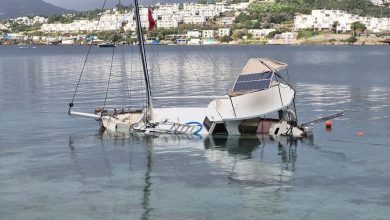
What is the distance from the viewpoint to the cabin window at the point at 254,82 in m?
52.6

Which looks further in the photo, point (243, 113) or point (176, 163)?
point (243, 113)

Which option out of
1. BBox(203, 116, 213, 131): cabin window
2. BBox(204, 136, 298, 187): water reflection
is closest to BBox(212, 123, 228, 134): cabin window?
BBox(203, 116, 213, 131): cabin window

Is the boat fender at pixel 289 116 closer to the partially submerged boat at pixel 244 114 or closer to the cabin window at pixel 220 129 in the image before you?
the partially submerged boat at pixel 244 114

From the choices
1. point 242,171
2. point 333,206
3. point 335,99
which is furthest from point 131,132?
point 335,99

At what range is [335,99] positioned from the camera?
261 feet

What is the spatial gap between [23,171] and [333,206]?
66.5 feet

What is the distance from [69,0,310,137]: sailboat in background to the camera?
170ft

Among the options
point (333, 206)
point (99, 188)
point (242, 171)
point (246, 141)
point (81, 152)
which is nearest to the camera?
point (333, 206)

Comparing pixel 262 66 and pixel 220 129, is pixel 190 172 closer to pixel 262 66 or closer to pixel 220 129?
pixel 220 129

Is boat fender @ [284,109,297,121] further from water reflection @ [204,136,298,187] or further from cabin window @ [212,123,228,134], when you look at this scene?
cabin window @ [212,123,228,134]

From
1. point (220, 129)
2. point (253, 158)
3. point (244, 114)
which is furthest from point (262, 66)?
point (253, 158)

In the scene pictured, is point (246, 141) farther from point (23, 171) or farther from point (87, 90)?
point (87, 90)

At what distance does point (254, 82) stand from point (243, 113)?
325cm

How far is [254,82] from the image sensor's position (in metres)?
53.2
